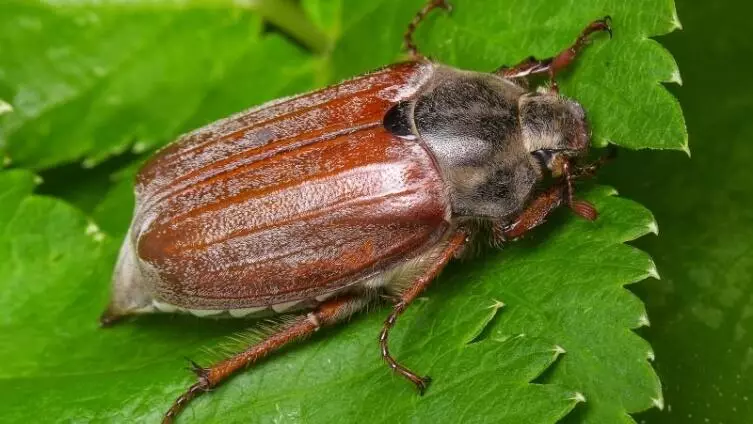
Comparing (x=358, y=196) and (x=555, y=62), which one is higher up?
(x=555, y=62)

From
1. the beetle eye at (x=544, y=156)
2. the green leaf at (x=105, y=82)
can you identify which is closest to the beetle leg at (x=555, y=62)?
the beetle eye at (x=544, y=156)

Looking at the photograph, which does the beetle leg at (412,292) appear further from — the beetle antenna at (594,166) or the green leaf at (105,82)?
the green leaf at (105,82)

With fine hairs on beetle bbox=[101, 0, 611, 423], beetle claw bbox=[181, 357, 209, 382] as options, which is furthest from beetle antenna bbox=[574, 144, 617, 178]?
beetle claw bbox=[181, 357, 209, 382]

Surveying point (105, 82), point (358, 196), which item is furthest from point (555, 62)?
point (105, 82)

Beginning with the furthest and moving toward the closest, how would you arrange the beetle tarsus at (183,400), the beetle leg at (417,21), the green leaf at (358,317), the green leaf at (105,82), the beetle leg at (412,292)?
the green leaf at (105,82) → the beetle leg at (417,21) → the beetle tarsus at (183,400) → the beetle leg at (412,292) → the green leaf at (358,317)

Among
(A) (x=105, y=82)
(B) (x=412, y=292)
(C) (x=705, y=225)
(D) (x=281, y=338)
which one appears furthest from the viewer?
(A) (x=105, y=82)

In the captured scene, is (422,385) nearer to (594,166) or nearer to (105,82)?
(594,166)

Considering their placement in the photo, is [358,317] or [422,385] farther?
[358,317]
